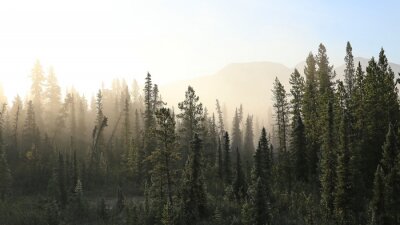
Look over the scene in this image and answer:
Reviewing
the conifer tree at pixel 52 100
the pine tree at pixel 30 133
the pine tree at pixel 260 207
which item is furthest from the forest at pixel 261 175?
the conifer tree at pixel 52 100

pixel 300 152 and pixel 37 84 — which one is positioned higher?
pixel 37 84

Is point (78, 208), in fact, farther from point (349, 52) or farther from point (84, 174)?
point (349, 52)

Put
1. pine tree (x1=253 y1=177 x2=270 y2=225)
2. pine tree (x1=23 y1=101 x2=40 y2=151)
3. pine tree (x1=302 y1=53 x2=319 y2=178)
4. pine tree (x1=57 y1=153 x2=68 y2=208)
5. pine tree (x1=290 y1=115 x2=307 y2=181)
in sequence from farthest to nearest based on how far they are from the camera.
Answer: pine tree (x1=23 y1=101 x2=40 y2=151) < pine tree (x1=290 y1=115 x2=307 y2=181) < pine tree (x1=302 y1=53 x2=319 y2=178) < pine tree (x1=57 y1=153 x2=68 y2=208) < pine tree (x1=253 y1=177 x2=270 y2=225)

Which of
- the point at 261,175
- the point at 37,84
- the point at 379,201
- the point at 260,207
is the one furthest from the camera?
the point at 37,84

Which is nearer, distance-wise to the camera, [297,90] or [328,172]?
[328,172]

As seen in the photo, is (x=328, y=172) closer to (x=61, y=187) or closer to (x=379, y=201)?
(x=379, y=201)

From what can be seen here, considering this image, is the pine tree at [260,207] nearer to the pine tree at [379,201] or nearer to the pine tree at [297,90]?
the pine tree at [379,201]

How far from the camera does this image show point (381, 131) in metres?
47.6

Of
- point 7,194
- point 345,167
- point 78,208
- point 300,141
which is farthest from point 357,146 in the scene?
point 7,194

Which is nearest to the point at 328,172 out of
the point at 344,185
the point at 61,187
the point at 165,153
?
the point at 344,185

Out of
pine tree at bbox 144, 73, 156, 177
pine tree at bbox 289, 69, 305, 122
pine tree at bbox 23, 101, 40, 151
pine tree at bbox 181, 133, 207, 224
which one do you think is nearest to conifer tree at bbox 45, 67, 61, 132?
pine tree at bbox 23, 101, 40, 151

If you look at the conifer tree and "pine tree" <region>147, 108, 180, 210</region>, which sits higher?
the conifer tree

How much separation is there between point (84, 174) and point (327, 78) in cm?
4103

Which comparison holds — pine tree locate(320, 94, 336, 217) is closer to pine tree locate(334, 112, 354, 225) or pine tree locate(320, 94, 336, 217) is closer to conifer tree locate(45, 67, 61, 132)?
pine tree locate(334, 112, 354, 225)
